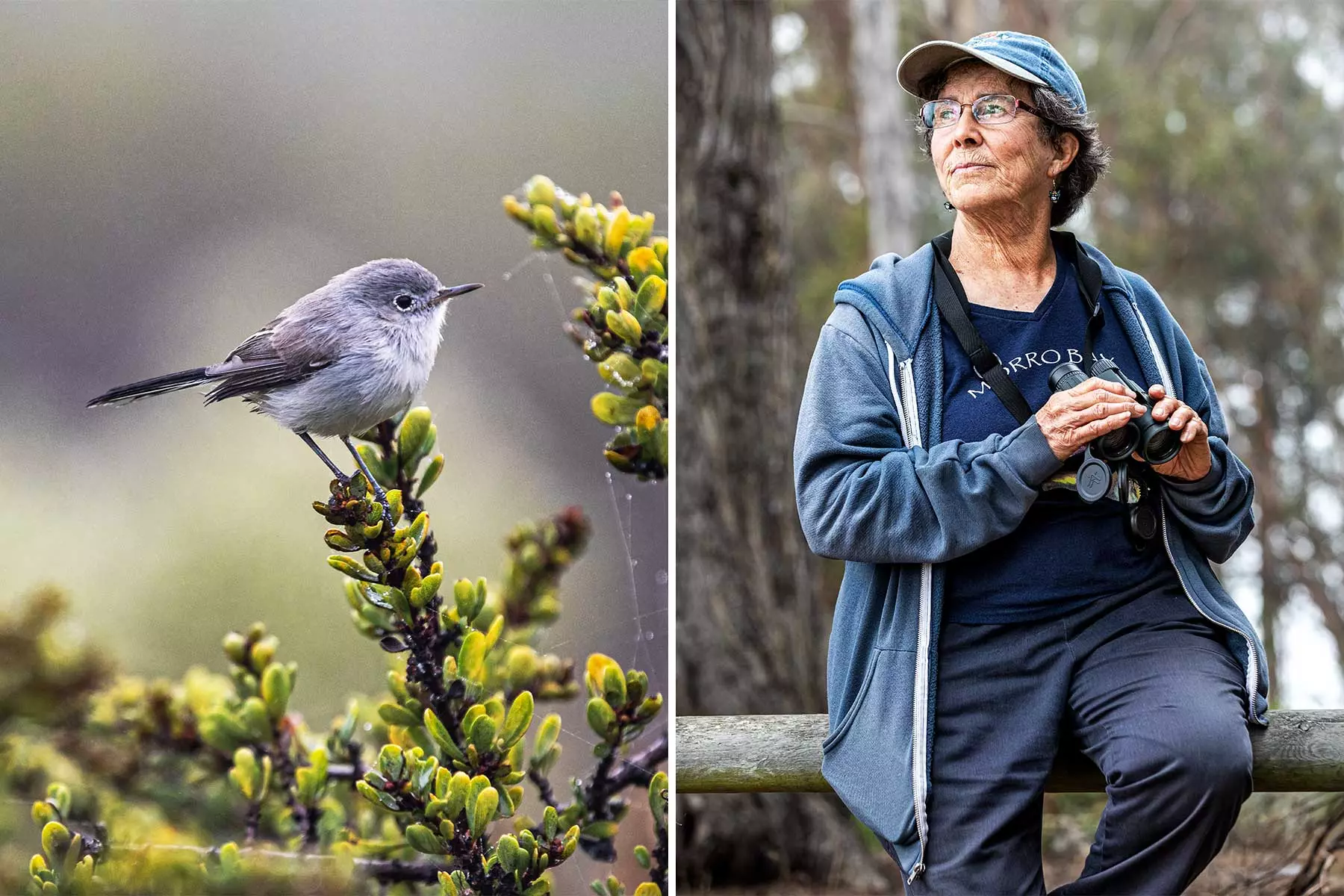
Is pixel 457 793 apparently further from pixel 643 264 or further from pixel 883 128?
pixel 883 128

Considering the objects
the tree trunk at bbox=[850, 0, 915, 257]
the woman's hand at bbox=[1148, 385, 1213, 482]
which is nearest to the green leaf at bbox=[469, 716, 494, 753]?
the woman's hand at bbox=[1148, 385, 1213, 482]

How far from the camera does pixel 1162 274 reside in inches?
362

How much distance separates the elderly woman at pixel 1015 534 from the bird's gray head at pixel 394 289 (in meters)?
0.58

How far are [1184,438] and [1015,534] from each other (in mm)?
255

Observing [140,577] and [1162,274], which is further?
[1162,274]

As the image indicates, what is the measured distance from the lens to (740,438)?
352 centimetres

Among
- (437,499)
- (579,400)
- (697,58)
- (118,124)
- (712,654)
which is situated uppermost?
(697,58)

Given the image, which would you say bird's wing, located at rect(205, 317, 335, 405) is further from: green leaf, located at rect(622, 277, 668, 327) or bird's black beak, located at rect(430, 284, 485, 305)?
green leaf, located at rect(622, 277, 668, 327)

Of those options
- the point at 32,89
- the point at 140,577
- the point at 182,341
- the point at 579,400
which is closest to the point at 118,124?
the point at 32,89

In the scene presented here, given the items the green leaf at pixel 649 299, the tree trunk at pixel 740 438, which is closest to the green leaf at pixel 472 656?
the green leaf at pixel 649 299

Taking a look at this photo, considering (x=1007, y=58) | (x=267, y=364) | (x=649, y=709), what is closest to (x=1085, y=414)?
(x=1007, y=58)

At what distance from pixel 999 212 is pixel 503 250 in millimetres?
749

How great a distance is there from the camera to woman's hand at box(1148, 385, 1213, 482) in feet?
5.42

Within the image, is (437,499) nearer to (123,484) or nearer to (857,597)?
(123,484)
